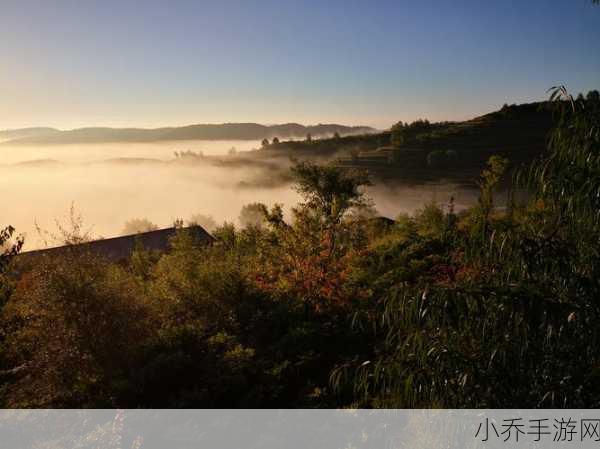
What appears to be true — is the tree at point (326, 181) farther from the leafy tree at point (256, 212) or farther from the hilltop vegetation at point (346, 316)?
the hilltop vegetation at point (346, 316)

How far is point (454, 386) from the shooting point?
3.09m

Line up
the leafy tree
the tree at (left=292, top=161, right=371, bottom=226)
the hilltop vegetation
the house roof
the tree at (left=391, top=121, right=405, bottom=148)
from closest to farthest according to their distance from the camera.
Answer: the hilltop vegetation < the leafy tree < the tree at (left=292, top=161, right=371, bottom=226) < the house roof < the tree at (left=391, top=121, right=405, bottom=148)

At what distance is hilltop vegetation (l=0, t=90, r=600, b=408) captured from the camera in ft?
9.96

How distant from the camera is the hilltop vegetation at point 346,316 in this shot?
119 inches

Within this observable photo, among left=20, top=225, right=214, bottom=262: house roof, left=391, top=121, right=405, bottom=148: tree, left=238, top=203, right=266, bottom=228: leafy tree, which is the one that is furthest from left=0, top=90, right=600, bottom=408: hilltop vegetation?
left=391, top=121, right=405, bottom=148: tree

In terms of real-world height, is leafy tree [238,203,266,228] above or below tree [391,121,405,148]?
below

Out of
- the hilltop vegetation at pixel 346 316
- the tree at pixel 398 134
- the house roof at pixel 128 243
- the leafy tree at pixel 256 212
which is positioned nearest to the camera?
the hilltop vegetation at pixel 346 316

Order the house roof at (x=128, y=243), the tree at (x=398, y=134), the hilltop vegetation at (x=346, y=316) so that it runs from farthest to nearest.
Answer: the tree at (x=398, y=134) → the house roof at (x=128, y=243) → the hilltop vegetation at (x=346, y=316)

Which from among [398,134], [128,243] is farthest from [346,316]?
[398,134]

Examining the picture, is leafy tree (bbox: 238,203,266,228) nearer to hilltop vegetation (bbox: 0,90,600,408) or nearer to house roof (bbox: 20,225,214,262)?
hilltop vegetation (bbox: 0,90,600,408)

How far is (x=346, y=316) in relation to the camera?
45.9 ft

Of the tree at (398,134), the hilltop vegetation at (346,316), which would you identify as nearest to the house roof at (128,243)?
the hilltop vegetation at (346,316)

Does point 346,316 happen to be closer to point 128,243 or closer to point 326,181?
point 326,181
